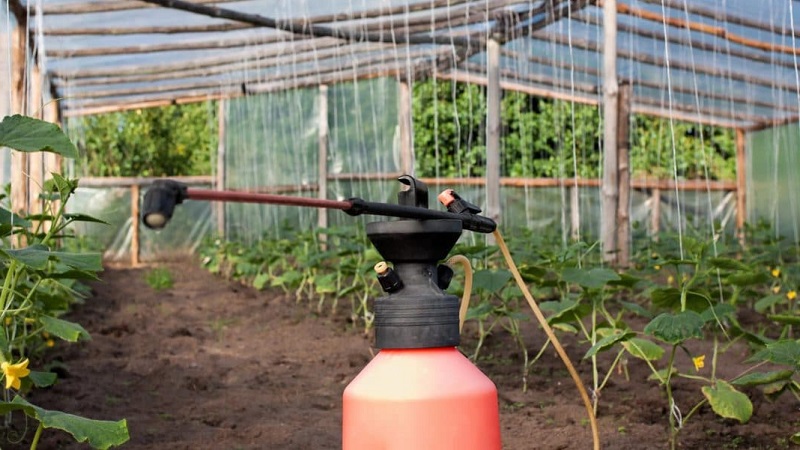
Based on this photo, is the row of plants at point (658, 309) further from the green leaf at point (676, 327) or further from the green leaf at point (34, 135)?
the green leaf at point (34, 135)

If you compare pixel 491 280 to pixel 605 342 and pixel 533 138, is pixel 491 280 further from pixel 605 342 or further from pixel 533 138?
pixel 533 138

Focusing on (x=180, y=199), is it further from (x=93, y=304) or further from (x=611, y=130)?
(x=611, y=130)

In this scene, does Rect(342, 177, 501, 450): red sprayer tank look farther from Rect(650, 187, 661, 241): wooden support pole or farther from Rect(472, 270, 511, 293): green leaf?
Rect(650, 187, 661, 241): wooden support pole

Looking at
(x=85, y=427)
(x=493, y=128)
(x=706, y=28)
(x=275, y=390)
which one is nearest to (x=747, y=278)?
(x=275, y=390)

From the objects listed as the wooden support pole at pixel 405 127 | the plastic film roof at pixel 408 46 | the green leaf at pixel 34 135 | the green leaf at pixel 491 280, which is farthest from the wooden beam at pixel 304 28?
the green leaf at pixel 34 135

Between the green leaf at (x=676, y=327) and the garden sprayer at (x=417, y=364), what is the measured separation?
1296mm

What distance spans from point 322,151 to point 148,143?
4.79m

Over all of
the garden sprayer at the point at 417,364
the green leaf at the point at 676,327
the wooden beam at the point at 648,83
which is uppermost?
the wooden beam at the point at 648,83

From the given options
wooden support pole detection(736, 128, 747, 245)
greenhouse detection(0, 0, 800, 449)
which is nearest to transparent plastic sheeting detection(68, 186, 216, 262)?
greenhouse detection(0, 0, 800, 449)

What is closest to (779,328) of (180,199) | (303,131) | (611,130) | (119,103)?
(611,130)

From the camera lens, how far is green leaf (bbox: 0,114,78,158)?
1.82 meters

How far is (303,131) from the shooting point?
40.8ft

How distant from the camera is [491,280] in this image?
11.2ft

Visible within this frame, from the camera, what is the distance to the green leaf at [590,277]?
3.16 meters
